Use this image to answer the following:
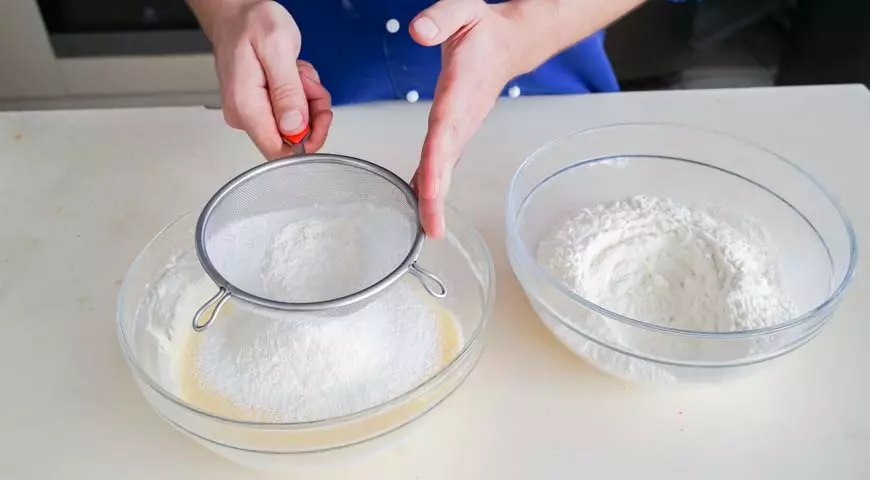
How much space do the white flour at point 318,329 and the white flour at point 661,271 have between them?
0.46 ft

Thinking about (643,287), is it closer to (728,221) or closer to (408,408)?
(728,221)

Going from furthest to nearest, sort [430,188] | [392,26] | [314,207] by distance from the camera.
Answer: [392,26], [314,207], [430,188]

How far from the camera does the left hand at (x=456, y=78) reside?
0.64 metres

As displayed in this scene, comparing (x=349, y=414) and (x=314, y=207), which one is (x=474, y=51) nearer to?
(x=314, y=207)

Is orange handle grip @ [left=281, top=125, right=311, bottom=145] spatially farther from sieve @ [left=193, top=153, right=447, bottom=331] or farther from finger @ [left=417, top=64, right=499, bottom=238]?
finger @ [left=417, top=64, right=499, bottom=238]

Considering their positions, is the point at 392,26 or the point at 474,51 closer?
the point at 474,51

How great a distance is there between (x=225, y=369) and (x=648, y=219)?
41 centimetres

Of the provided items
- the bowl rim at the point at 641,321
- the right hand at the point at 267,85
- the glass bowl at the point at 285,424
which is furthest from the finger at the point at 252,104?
the bowl rim at the point at 641,321

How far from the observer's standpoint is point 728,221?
77cm

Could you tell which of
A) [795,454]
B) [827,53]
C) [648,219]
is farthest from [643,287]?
[827,53]

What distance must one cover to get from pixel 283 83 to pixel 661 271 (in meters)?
A: 0.39

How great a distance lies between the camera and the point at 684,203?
83 centimetres

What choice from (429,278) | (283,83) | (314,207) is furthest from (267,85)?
(429,278)

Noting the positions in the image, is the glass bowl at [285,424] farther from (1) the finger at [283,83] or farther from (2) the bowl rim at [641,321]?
(1) the finger at [283,83]
